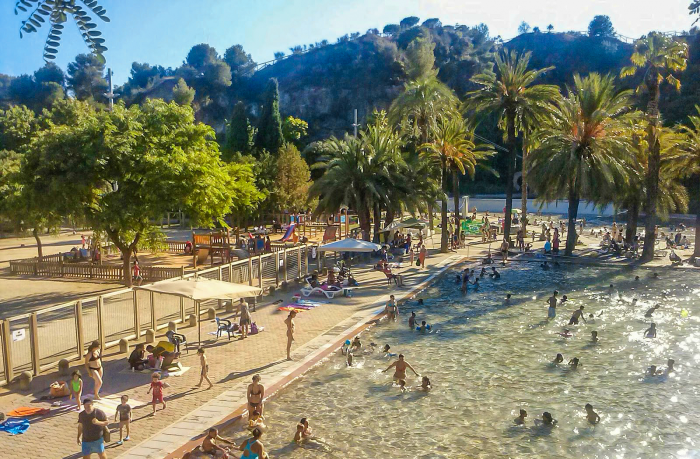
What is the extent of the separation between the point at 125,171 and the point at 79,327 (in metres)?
9.16

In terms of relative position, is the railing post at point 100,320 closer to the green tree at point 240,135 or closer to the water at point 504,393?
the water at point 504,393

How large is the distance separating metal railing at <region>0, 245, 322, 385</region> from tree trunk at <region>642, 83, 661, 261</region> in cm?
2297

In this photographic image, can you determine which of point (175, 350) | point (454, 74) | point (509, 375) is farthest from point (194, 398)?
point (454, 74)

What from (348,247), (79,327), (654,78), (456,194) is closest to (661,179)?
(654,78)

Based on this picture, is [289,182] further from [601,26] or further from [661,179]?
[601,26]

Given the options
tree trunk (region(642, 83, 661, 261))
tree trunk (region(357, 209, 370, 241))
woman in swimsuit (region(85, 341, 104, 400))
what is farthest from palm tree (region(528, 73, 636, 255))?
woman in swimsuit (region(85, 341, 104, 400))

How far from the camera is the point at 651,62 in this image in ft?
105

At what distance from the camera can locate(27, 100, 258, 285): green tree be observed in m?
21.7

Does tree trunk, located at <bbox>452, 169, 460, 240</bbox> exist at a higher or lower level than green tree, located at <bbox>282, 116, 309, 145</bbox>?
lower

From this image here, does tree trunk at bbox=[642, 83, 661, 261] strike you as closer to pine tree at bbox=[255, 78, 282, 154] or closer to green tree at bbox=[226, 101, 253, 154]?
green tree at bbox=[226, 101, 253, 154]

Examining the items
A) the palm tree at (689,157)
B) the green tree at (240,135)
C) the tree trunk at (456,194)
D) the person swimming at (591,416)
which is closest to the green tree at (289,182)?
the tree trunk at (456,194)

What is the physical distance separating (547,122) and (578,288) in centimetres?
1362

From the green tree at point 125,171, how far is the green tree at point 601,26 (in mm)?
136349

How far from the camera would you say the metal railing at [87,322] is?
1326 cm
